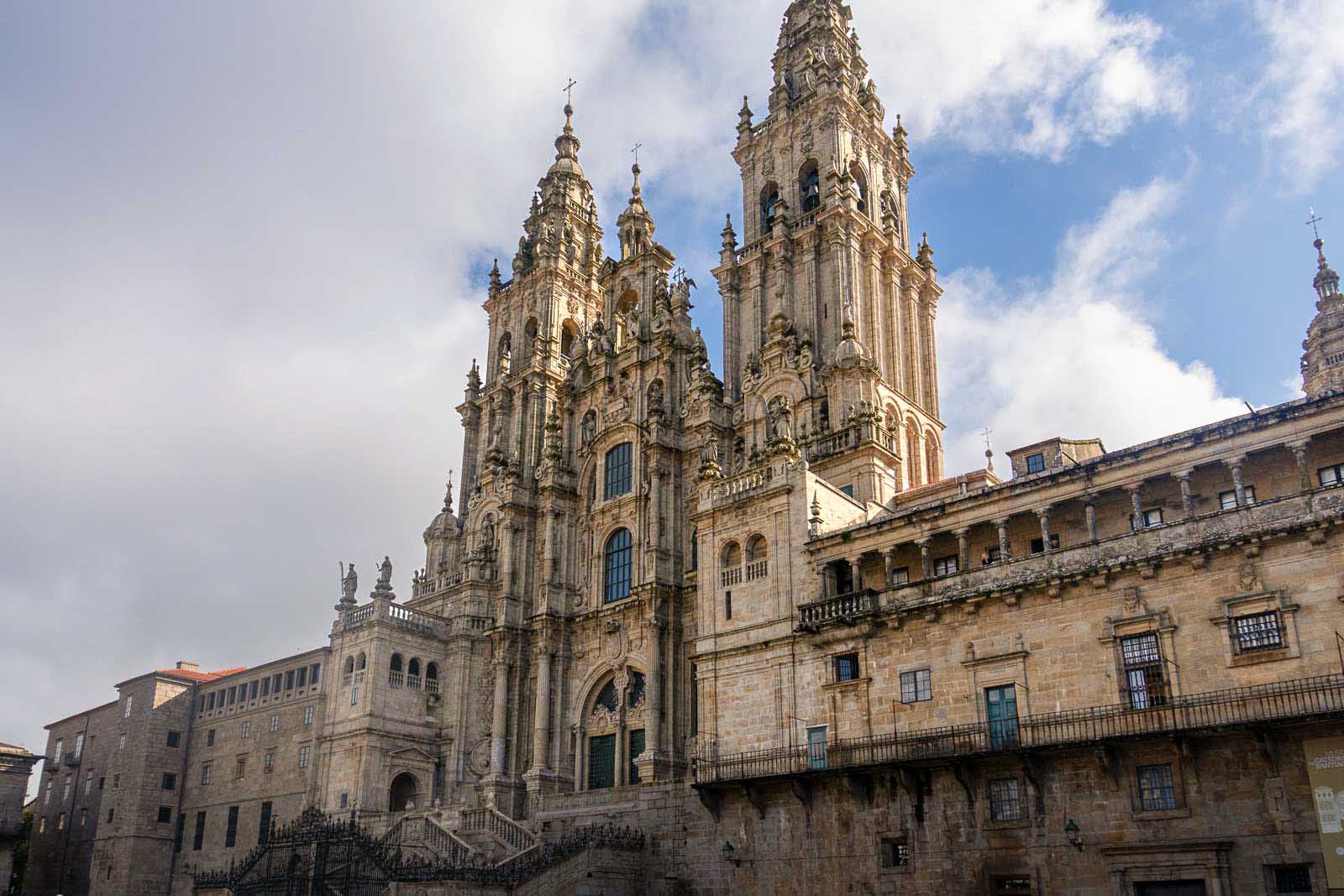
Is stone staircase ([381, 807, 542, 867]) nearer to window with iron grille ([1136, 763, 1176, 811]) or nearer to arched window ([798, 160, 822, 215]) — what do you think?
window with iron grille ([1136, 763, 1176, 811])

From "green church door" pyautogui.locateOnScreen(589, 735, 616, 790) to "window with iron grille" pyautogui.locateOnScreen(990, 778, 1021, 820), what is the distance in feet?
70.6

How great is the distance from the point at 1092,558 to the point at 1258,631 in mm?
4203

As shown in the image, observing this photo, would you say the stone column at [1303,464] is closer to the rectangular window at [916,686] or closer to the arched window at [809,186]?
the rectangular window at [916,686]

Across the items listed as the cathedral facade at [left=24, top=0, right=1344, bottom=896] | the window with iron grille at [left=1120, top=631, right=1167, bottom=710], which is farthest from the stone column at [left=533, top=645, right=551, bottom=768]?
the window with iron grille at [left=1120, top=631, right=1167, bottom=710]

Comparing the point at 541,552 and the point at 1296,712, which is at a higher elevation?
the point at 541,552

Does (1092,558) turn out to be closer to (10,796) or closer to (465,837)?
(465,837)

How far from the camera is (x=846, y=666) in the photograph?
33.3 m

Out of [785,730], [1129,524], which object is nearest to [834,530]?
[785,730]

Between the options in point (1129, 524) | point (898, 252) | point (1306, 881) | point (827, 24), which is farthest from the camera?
point (827, 24)

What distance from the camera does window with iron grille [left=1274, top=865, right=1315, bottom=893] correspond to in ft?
78.1

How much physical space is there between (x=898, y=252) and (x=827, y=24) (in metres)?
12.3

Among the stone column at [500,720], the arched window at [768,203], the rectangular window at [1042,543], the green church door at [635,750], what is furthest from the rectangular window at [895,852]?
the arched window at [768,203]

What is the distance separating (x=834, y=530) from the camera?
35125mm

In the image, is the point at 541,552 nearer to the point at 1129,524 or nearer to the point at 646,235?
the point at 646,235
